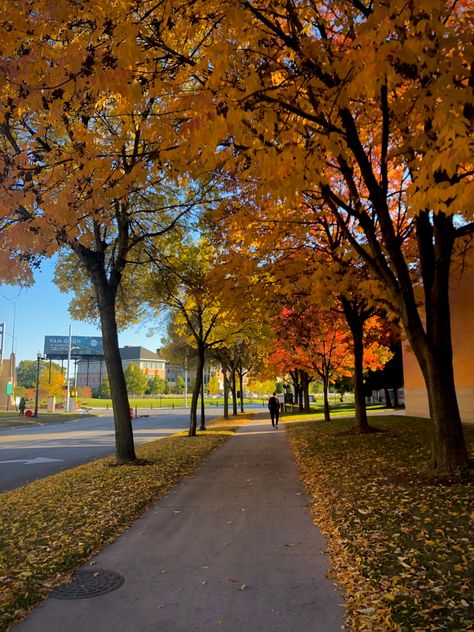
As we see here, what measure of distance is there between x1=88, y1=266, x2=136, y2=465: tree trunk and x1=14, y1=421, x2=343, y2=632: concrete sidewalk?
3801 millimetres

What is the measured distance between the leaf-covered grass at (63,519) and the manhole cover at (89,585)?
0.40 feet

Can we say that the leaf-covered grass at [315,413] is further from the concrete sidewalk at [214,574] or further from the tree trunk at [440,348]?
the concrete sidewalk at [214,574]

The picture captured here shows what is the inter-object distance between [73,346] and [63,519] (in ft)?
326

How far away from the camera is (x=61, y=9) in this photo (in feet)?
17.5

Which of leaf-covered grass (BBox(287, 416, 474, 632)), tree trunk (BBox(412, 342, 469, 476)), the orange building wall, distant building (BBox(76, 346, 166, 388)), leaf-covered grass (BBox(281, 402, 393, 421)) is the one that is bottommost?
leaf-covered grass (BBox(281, 402, 393, 421))

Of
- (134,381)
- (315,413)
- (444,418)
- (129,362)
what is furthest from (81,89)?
(129,362)

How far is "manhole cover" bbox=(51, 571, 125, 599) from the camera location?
4.16m

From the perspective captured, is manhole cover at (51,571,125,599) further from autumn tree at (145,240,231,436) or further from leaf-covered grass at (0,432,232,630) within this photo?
autumn tree at (145,240,231,436)

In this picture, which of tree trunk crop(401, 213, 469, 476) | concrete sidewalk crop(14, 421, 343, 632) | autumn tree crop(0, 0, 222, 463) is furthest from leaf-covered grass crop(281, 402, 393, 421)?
autumn tree crop(0, 0, 222, 463)

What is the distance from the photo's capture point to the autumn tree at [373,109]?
4.71 meters

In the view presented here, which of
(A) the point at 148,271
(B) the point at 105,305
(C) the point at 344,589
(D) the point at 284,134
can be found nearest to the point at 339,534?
(C) the point at 344,589

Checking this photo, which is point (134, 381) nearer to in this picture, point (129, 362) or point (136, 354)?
point (129, 362)

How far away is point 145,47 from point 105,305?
6102mm

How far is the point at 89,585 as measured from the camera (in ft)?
14.3
